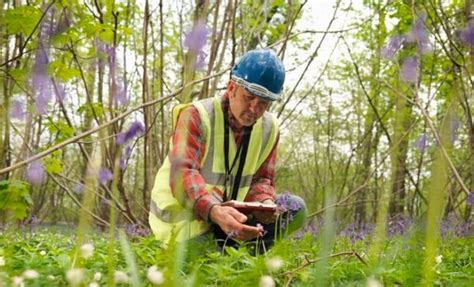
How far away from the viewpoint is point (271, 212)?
2.42 metres

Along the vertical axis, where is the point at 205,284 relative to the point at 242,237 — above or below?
above

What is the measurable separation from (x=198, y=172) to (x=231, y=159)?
0.30 m

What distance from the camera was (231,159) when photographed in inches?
111

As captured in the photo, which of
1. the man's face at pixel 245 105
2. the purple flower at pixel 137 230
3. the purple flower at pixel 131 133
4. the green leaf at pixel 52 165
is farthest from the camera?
the purple flower at pixel 137 230

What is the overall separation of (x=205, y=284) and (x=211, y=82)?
369 centimetres

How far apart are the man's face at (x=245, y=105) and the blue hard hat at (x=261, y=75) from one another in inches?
1.1

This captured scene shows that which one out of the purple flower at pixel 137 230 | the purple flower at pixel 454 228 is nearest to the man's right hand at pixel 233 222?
the purple flower at pixel 454 228

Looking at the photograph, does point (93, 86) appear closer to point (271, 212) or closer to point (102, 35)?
point (102, 35)

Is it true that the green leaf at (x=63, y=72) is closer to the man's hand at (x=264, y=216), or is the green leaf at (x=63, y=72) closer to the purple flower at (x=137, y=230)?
the man's hand at (x=264, y=216)

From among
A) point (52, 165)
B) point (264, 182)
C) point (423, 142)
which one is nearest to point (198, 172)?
point (264, 182)

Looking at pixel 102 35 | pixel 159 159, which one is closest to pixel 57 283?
pixel 102 35

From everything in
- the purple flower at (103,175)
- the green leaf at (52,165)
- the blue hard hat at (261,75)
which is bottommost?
the green leaf at (52,165)

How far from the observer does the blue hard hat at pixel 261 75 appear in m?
Answer: 2.50

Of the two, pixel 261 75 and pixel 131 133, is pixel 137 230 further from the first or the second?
pixel 131 133
